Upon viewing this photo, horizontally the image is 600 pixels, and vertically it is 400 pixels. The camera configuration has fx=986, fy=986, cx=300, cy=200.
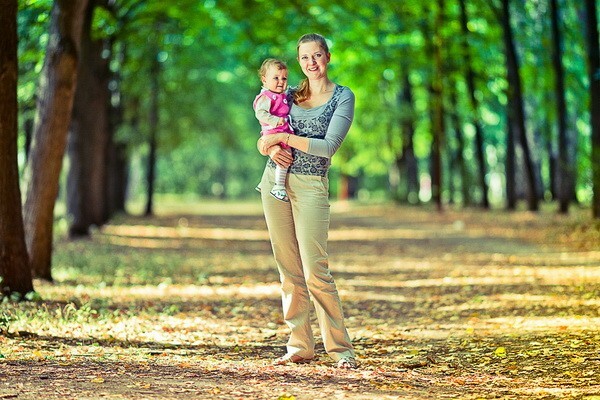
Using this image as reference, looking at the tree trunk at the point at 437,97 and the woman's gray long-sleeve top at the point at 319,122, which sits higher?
the tree trunk at the point at 437,97

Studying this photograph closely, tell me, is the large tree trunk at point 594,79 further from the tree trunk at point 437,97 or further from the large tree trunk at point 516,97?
the tree trunk at point 437,97

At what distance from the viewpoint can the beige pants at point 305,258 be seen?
6.85m

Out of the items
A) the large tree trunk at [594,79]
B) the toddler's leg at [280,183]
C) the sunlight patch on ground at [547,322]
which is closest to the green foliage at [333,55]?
the large tree trunk at [594,79]

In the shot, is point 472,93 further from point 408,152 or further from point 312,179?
point 312,179

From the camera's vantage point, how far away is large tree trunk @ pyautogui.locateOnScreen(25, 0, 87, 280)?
12.6m

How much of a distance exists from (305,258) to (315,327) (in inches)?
112

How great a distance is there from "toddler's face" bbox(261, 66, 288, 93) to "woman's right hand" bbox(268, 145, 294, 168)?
0.39 m

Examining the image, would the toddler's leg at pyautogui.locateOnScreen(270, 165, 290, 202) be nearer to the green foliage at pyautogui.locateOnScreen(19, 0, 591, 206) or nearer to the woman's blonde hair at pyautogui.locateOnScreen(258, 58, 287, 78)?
the woman's blonde hair at pyautogui.locateOnScreen(258, 58, 287, 78)

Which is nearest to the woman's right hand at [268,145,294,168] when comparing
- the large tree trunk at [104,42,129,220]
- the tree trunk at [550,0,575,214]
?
the tree trunk at [550,0,575,214]

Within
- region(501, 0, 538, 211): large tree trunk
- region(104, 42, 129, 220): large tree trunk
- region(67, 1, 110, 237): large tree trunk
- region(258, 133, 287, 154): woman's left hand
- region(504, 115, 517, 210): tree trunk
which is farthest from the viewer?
region(504, 115, 517, 210): tree trunk

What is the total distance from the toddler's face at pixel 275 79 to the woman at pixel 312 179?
25 cm

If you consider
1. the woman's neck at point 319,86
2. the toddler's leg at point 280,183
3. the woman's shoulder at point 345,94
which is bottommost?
the toddler's leg at point 280,183

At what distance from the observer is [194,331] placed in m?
9.25

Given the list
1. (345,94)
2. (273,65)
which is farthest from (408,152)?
(273,65)
